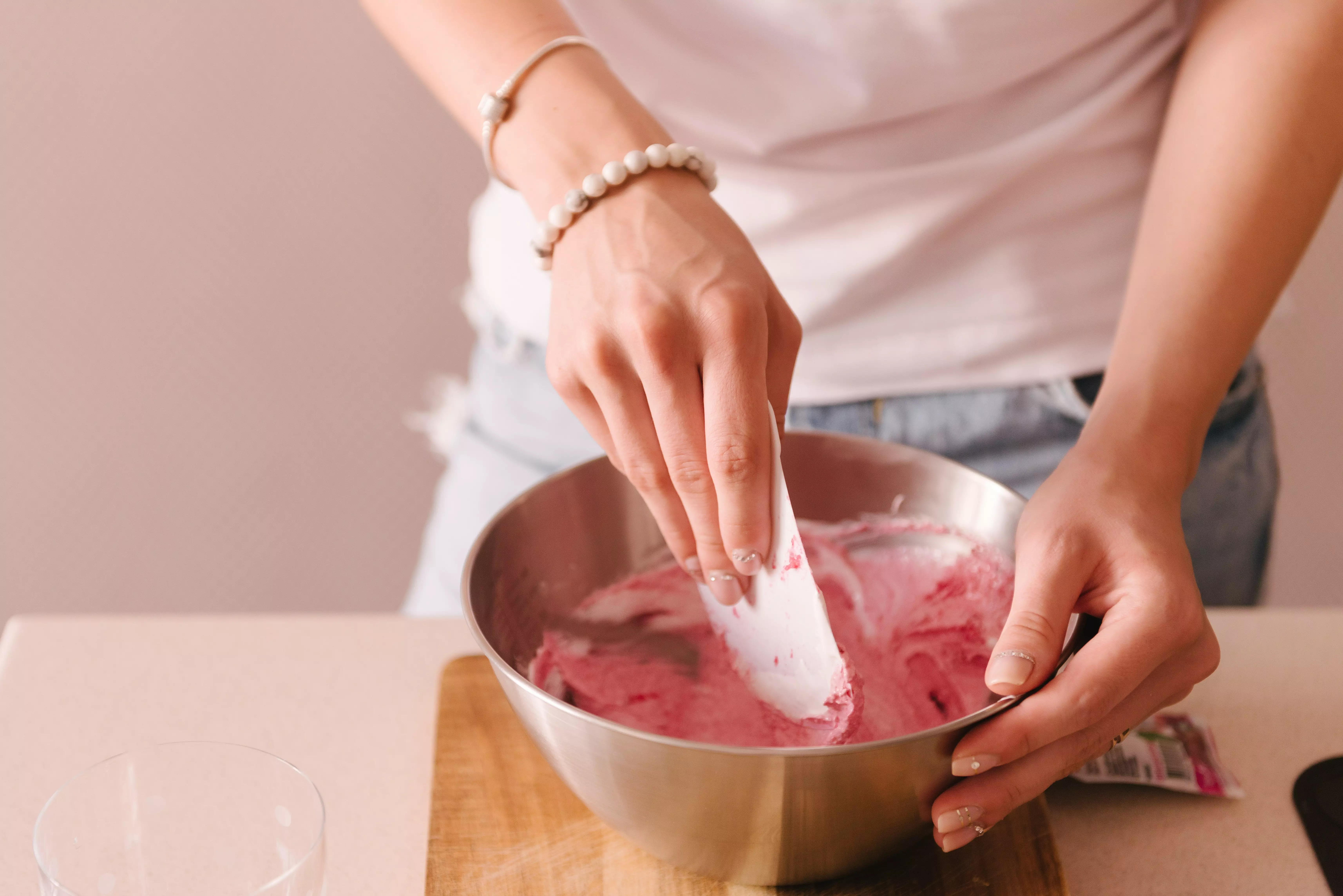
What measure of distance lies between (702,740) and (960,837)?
0.20 meters

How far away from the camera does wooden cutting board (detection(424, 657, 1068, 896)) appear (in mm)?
698

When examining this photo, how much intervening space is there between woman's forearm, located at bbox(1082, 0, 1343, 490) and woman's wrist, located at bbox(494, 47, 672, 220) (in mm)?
421

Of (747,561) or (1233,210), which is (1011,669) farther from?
(1233,210)

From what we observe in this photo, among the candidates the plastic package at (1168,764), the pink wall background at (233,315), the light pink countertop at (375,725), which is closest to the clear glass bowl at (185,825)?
the light pink countertop at (375,725)

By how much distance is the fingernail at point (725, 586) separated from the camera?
2.41 feet

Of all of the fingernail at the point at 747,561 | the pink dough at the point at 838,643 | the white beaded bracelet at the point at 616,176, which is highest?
the white beaded bracelet at the point at 616,176

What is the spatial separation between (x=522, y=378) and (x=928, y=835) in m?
0.63

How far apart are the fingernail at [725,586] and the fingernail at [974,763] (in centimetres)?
20

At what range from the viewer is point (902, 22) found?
0.95 m

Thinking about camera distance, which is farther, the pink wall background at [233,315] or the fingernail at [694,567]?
the pink wall background at [233,315]

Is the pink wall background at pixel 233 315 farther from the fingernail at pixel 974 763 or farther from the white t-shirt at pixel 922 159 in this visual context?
the fingernail at pixel 974 763

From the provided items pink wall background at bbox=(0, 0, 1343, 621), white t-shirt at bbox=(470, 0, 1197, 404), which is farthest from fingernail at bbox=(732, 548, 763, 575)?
pink wall background at bbox=(0, 0, 1343, 621)

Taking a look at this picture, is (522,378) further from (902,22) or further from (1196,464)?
(1196,464)

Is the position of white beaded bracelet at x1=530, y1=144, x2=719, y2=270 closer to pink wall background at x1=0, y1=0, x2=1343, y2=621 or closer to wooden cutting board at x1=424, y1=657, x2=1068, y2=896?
wooden cutting board at x1=424, y1=657, x2=1068, y2=896
